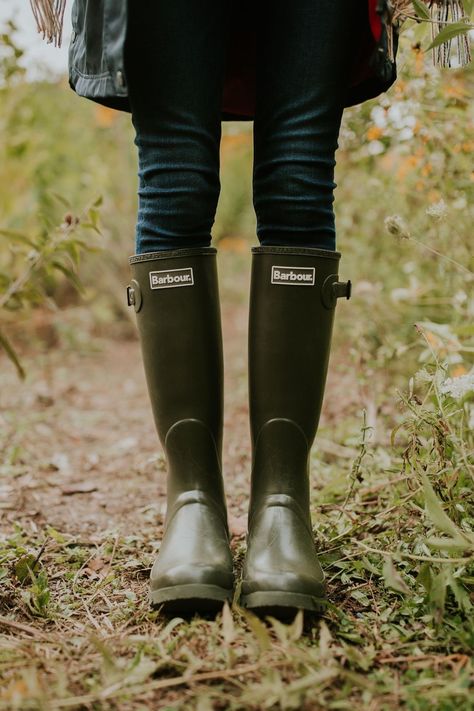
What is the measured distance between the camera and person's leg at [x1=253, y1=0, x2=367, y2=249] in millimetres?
907

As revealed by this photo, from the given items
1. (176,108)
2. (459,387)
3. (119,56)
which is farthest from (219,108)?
(459,387)

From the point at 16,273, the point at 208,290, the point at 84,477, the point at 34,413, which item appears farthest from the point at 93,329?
the point at 208,290

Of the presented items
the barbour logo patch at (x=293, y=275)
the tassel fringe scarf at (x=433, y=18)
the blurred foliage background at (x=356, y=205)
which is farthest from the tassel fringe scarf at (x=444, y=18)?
the barbour logo patch at (x=293, y=275)

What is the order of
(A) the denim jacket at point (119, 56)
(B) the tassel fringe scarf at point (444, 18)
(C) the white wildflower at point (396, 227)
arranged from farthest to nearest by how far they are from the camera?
(C) the white wildflower at point (396, 227) < (B) the tassel fringe scarf at point (444, 18) < (A) the denim jacket at point (119, 56)

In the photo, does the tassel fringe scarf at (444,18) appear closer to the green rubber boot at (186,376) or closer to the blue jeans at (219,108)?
the blue jeans at (219,108)

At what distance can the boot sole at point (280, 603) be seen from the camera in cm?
84

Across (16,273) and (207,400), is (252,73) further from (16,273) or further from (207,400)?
(16,273)

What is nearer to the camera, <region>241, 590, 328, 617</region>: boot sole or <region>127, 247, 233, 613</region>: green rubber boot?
<region>241, 590, 328, 617</region>: boot sole

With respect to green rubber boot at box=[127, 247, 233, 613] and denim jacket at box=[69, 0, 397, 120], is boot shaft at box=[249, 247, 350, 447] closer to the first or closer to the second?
green rubber boot at box=[127, 247, 233, 613]

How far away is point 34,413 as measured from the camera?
85.5 inches

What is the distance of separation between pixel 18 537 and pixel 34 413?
3.52 ft

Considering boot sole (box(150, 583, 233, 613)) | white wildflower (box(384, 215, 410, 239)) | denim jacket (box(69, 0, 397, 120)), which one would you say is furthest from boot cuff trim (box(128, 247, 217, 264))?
boot sole (box(150, 583, 233, 613))

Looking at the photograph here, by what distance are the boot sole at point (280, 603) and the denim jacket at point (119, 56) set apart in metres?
0.64

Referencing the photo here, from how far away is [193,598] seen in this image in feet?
2.81
